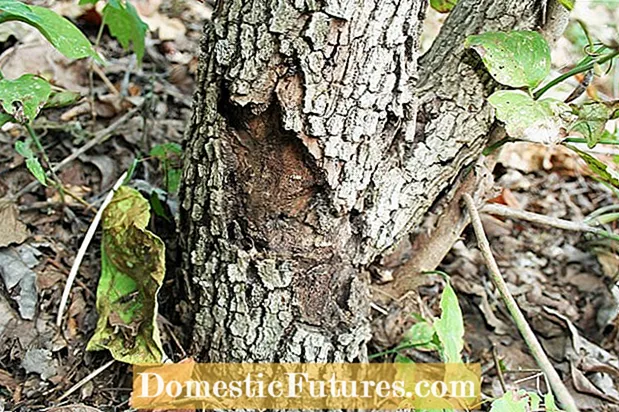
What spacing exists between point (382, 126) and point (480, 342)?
0.59 meters

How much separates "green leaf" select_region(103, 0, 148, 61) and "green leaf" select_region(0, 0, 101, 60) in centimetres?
34

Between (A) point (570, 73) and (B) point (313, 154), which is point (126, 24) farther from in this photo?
(A) point (570, 73)

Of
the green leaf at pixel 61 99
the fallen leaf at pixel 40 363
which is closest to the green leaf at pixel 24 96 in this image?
the green leaf at pixel 61 99

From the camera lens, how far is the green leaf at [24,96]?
0.98 meters

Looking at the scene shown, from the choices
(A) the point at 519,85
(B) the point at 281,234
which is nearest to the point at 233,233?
(B) the point at 281,234

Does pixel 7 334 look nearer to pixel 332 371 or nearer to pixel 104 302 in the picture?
pixel 104 302

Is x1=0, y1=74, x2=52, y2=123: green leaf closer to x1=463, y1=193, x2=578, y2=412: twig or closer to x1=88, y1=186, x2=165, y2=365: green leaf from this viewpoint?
x1=88, y1=186, x2=165, y2=365: green leaf

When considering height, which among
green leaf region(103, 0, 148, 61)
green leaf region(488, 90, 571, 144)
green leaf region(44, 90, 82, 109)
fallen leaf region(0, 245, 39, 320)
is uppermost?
green leaf region(103, 0, 148, 61)

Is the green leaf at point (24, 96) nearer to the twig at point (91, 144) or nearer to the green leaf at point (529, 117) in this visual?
the twig at point (91, 144)

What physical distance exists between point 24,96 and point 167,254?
1.36ft

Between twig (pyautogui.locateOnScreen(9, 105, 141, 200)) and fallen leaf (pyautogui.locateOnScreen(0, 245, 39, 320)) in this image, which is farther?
twig (pyautogui.locateOnScreen(9, 105, 141, 200))

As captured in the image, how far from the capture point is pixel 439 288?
146cm

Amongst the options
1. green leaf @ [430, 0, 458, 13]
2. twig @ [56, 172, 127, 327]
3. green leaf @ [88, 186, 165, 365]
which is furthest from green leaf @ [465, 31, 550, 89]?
twig @ [56, 172, 127, 327]

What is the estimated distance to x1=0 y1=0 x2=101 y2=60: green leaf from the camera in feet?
3.18
